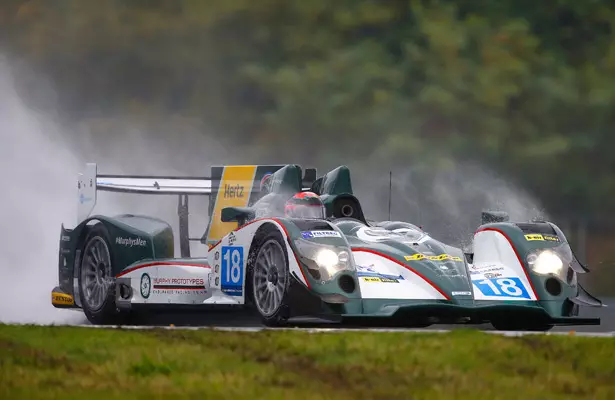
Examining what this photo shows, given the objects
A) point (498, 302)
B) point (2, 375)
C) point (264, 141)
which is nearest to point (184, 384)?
point (2, 375)

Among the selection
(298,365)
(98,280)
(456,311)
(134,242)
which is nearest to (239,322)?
(134,242)

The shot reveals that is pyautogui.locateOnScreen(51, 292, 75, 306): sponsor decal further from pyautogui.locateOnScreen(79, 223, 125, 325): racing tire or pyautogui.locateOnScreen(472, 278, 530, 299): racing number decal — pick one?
pyautogui.locateOnScreen(472, 278, 530, 299): racing number decal

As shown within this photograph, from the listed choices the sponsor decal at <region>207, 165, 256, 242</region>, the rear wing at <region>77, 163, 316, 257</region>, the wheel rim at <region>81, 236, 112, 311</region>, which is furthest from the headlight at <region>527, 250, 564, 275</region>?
the wheel rim at <region>81, 236, 112, 311</region>

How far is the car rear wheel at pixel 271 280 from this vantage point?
1017 centimetres

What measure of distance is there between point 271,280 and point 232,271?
59 centimetres

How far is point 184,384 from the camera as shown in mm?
6215

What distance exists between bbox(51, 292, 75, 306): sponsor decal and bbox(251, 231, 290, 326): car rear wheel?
3.19m

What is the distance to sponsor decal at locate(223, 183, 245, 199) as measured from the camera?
13469mm

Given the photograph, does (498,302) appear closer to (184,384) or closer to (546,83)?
(184,384)

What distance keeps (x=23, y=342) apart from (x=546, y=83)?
1994 centimetres

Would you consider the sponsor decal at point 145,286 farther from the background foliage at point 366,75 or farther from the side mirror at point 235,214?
the background foliage at point 366,75

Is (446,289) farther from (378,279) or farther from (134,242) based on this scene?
(134,242)

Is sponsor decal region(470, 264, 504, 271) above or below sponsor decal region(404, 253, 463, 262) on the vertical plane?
below

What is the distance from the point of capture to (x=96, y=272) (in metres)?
13.0
